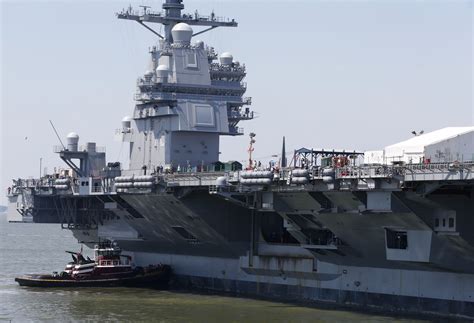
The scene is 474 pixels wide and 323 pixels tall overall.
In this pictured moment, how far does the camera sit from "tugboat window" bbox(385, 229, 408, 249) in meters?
31.0

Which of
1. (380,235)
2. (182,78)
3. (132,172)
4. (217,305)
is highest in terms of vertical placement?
(182,78)

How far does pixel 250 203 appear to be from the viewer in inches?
1404

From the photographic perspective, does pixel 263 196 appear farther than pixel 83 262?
No

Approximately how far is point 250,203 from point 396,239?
6.16m

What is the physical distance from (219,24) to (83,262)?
39.7ft

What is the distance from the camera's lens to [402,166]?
28.9 meters

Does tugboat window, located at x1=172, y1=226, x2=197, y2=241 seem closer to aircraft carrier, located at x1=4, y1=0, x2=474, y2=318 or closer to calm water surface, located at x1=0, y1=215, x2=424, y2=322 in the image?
aircraft carrier, located at x1=4, y1=0, x2=474, y2=318

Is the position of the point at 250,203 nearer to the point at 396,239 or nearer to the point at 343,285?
the point at 343,285

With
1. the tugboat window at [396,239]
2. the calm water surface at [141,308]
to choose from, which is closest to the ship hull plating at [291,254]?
the tugboat window at [396,239]

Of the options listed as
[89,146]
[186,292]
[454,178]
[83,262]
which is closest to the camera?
[454,178]

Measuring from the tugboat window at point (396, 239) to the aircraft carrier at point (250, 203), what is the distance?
3cm

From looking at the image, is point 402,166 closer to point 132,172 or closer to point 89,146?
point 132,172

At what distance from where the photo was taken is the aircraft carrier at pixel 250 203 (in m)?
29.8

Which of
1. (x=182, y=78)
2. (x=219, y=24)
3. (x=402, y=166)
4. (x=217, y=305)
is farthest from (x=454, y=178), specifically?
(x=219, y=24)
